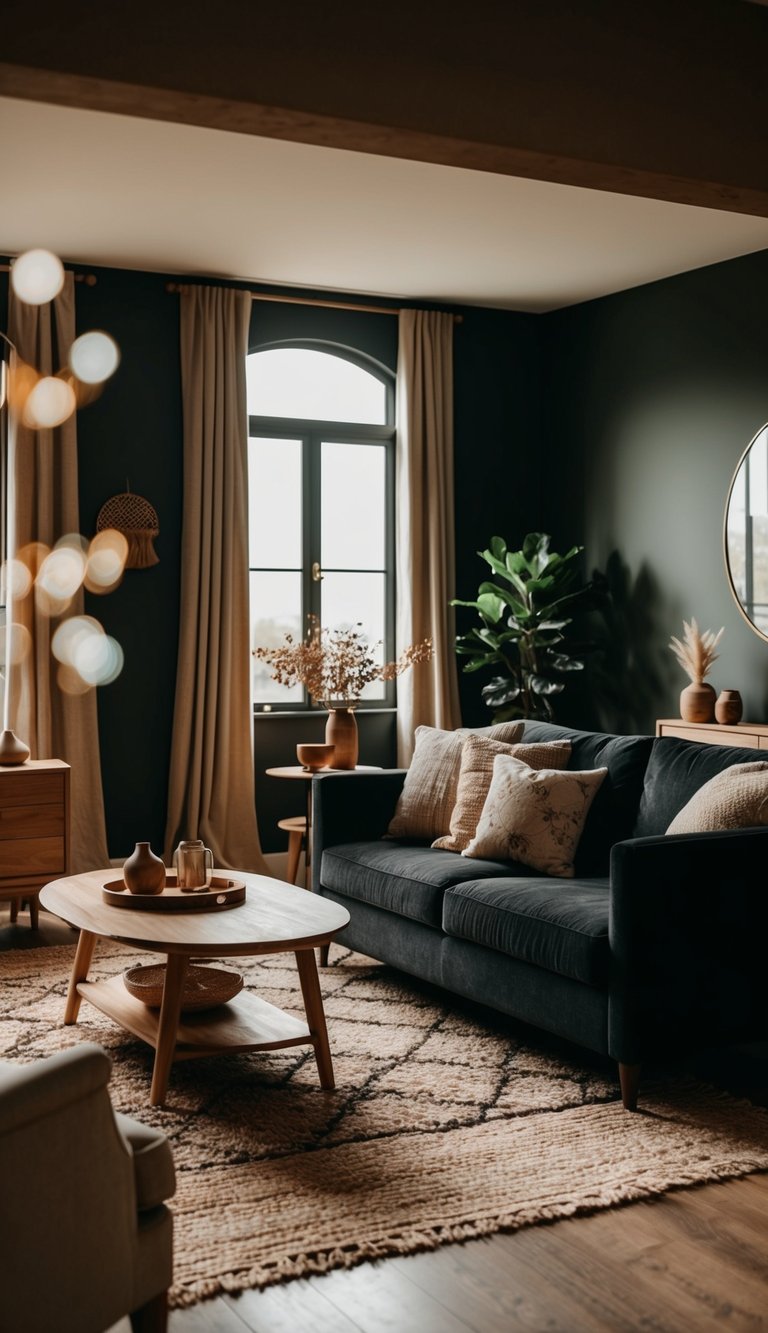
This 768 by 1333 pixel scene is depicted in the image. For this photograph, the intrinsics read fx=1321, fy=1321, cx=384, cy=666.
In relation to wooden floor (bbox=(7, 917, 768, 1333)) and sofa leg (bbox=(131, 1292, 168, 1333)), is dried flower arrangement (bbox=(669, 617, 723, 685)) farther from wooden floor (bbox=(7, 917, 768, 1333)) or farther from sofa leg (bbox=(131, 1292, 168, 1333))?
sofa leg (bbox=(131, 1292, 168, 1333))

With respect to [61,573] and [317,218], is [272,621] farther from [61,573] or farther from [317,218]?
[317,218]

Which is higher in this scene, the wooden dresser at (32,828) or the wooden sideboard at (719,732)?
the wooden sideboard at (719,732)

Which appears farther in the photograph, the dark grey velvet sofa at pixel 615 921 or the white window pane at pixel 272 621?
the white window pane at pixel 272 621

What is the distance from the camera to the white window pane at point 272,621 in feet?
22.0

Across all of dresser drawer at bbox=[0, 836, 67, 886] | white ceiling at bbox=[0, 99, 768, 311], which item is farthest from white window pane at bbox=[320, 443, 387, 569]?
dresser drawer at bbox=[0, 836, 67, 886]

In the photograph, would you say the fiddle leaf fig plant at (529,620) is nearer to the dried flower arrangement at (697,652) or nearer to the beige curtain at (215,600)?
the dried flower arrangement at (697,652)

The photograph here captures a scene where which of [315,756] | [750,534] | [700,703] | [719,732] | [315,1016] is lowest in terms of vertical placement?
[315,1016]

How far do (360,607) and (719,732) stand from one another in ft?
7.04

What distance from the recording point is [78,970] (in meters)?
4.02

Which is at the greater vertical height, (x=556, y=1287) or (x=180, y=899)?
(x=180, y=899)

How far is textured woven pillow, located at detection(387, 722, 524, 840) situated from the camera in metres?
4.80

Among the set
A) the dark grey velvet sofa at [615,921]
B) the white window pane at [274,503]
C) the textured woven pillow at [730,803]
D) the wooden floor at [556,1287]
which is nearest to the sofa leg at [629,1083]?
the dark grey velvet sofa at [615,921]

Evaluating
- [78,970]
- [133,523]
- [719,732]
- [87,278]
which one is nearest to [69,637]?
[133,523]

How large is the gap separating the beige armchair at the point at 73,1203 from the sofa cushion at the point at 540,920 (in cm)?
161
